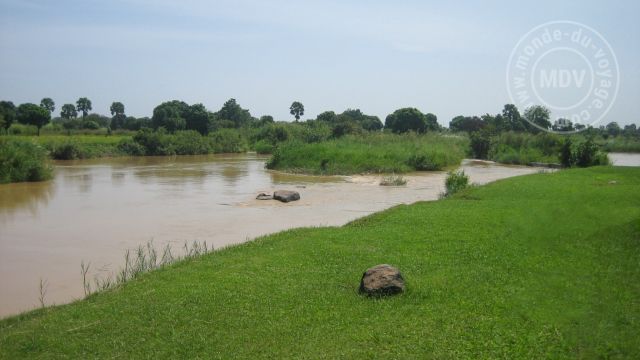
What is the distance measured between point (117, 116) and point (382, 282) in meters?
104

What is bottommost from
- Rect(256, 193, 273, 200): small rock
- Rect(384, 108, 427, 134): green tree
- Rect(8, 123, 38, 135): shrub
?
Rect(256, 193, 273, 200): small rock

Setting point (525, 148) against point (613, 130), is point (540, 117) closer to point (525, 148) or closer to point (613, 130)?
point (525, 148)

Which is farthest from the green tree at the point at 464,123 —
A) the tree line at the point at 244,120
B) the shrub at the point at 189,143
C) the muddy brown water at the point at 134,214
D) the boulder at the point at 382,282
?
the boulder at the point at 382,282

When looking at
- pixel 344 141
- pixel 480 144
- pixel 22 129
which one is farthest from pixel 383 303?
pixel 22 129

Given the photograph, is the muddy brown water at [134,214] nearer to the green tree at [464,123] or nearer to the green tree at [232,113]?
the green tree at [464,123]

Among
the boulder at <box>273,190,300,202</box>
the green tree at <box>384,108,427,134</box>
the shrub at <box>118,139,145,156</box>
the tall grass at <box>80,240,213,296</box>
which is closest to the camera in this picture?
the tall grass at <box>80,240,213,296</box>

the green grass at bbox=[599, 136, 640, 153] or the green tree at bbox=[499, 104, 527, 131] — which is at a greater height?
the green tree at bbox=[499, 104, 527, 131]

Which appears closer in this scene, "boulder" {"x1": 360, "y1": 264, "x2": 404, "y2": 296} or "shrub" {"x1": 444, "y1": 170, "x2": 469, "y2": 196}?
"boulder" {"x1": 360, "y1": 264, "x2": 404, "y2": 296}

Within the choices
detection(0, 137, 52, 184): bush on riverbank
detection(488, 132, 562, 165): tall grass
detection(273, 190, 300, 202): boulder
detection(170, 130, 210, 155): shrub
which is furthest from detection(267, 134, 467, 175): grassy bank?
detection(170, 130, 210, 155): shrub

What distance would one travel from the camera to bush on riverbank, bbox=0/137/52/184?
29094 mm

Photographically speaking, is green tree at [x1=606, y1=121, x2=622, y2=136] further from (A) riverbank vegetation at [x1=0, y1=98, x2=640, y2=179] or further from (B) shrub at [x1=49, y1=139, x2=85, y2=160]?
(B) shrub at [x1=49, y1=139, x2=85, y2=160]

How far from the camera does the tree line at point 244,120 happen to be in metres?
57.6

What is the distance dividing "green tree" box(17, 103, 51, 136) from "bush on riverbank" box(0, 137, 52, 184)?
116 feet

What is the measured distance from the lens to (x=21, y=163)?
29.8 meters
